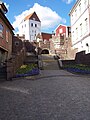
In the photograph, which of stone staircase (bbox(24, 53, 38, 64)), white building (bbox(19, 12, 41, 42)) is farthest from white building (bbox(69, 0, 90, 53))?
white building (bbox(19, 12, 41, 42))

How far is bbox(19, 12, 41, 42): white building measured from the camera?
81.3 m

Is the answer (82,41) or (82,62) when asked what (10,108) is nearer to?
(82,62)

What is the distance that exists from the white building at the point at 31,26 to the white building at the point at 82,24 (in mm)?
48990

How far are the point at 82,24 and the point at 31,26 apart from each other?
186ft

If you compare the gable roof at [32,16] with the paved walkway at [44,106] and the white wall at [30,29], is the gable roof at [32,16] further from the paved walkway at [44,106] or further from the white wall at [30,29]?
the paved walkway at [44,106]

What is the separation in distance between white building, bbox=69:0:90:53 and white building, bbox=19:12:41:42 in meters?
49.0

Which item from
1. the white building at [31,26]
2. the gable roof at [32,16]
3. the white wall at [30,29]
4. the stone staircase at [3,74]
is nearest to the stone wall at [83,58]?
the stone staircase at [3,74]

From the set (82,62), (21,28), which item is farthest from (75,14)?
(21,28)

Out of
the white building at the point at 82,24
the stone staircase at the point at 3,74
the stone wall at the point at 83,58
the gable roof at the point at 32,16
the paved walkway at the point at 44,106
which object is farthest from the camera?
the gable roof at the point at 32,16

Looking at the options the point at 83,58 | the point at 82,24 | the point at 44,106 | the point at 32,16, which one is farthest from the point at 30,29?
the point at 44,106

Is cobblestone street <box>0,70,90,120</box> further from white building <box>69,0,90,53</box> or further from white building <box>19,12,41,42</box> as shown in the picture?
white building <box>19,12,41,42</box>

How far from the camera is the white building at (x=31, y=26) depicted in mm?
81269

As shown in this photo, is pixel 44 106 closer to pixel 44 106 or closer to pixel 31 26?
pixel 44 106

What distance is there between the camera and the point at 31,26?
82.6 m
